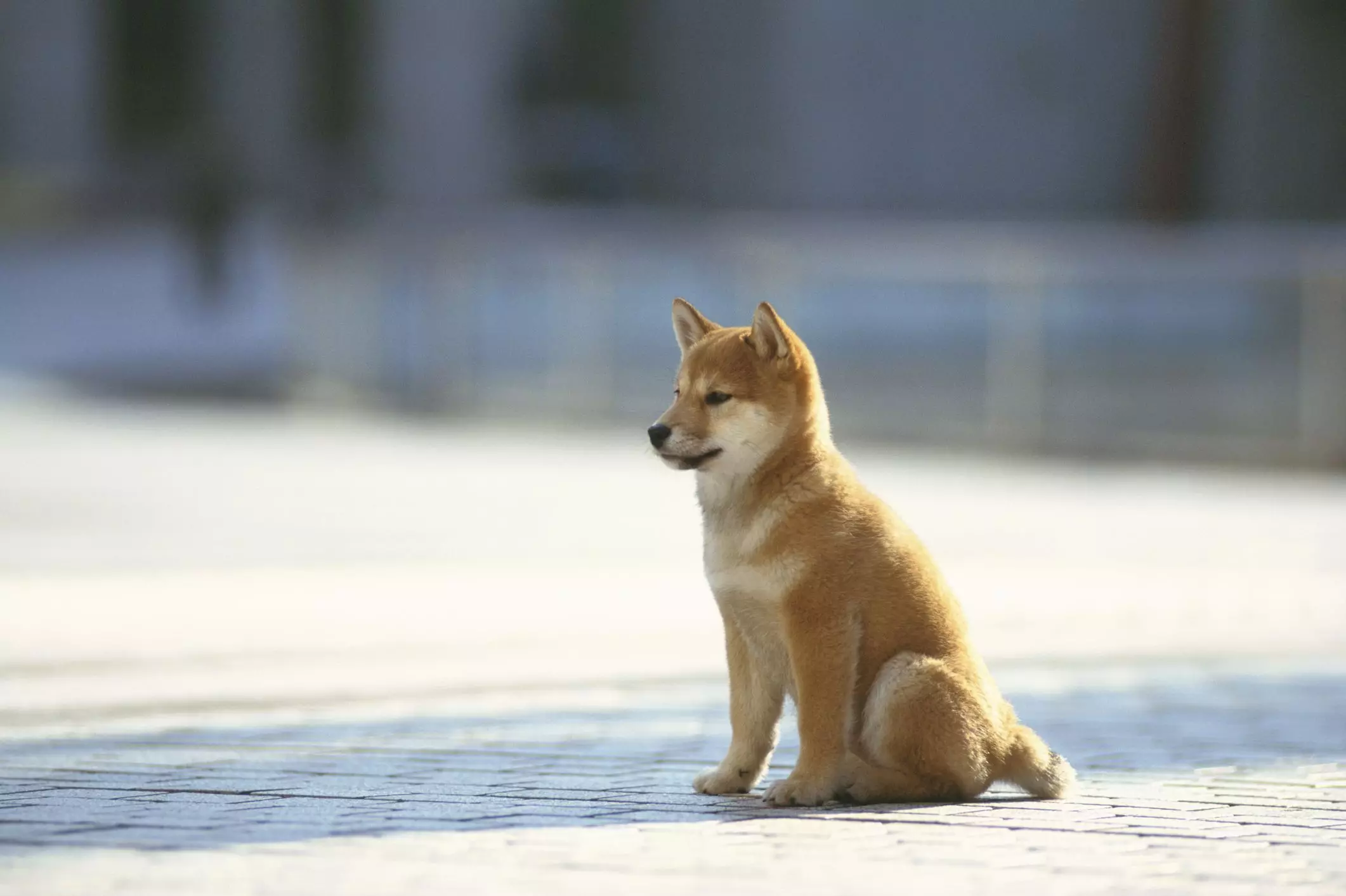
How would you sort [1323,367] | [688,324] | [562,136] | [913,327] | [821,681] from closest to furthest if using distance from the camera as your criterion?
[821,681] < [688,324] < [1323,367] < [913,327] < [562,136]

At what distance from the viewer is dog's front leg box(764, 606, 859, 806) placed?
514 centimetres

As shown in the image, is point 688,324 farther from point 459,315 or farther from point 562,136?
point 562,136

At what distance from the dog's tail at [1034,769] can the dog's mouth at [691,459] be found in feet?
3.48

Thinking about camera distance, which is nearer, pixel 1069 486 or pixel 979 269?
pixel 1069 486

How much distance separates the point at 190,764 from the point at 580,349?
14.6 meters

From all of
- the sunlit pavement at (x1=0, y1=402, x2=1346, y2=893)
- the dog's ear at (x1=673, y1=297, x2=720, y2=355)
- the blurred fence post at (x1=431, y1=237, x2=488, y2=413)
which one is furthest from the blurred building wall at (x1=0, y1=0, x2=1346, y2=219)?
the dog's ear at (x1=673, y1=297, x2=720, y2=355)

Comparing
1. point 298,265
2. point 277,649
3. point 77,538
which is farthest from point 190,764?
point 298,265

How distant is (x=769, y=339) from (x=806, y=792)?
115cm

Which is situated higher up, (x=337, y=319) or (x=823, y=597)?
(x=823, y=597)

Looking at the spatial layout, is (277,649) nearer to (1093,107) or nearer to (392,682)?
(392,682)

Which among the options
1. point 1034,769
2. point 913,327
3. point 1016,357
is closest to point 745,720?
point 1034,769

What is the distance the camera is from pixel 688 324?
18.7 feet

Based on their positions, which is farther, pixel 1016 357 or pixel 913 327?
pixel 913 327

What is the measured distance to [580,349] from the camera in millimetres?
20562
